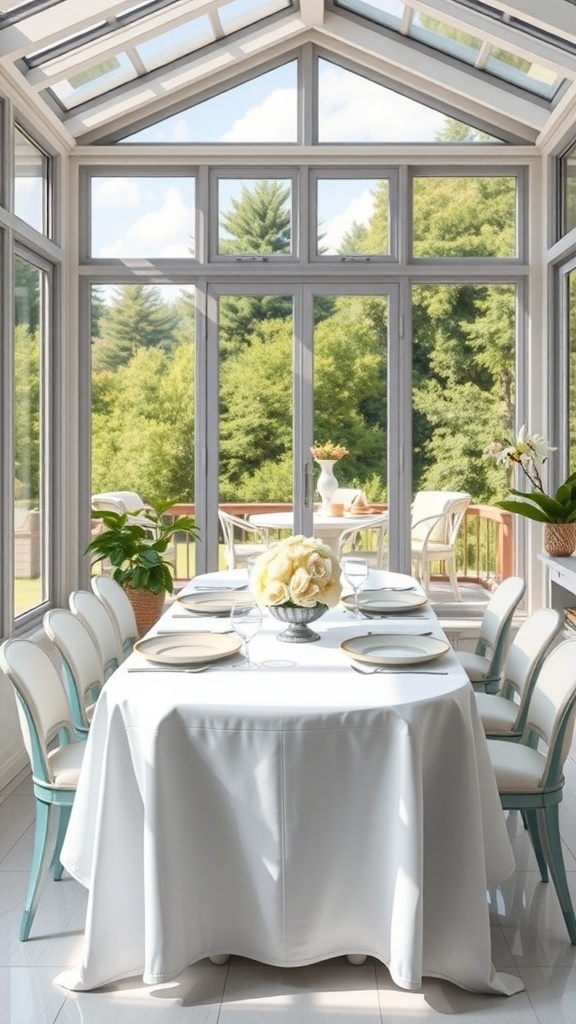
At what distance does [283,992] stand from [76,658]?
3.91ft

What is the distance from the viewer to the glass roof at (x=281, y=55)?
4.64 meters

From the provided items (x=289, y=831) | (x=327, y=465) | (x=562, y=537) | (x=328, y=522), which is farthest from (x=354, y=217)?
(x=289, y=831)

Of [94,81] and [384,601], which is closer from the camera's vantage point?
[384,601]

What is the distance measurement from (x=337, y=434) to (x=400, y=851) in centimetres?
362

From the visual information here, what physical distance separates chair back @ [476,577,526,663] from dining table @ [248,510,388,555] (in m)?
1.79

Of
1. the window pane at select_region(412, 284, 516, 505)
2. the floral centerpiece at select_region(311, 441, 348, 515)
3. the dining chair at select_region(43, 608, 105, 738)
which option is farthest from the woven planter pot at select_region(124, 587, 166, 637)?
the dining chair at select_region(43, 608, 105, 738)

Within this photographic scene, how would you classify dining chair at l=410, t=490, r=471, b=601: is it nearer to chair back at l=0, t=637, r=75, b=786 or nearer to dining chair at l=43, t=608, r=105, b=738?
dining chair at l=43, t=608, r=105, b=738

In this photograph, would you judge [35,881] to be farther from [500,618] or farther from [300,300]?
[300,300]

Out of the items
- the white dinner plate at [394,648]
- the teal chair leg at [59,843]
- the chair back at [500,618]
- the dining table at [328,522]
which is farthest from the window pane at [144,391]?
the white dinner plate at [394,648]

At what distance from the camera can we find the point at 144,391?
563cm

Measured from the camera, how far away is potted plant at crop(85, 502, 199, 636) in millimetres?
5125

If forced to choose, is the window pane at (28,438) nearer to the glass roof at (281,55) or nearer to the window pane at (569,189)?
the glass roof at (281,55)

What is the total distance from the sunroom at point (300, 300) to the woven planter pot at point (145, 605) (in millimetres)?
510

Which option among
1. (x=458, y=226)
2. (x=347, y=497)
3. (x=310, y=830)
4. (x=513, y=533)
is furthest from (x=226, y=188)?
(x=310, y=830)
